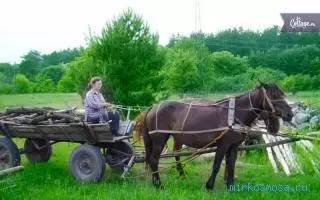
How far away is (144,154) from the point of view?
8.66 m

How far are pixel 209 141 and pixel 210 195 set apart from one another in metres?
1.04

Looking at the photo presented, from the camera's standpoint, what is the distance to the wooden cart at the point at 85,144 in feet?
26.6

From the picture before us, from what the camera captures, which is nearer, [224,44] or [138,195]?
[138,195]

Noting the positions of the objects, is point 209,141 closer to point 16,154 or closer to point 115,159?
point 115,159

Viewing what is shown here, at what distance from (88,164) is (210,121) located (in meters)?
2.63

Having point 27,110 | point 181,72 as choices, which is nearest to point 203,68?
point 181,72

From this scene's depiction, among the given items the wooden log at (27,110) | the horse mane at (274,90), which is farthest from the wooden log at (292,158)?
the wooden log at (27,110)

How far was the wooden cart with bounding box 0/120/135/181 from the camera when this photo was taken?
26.6 feet

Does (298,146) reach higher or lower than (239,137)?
lower

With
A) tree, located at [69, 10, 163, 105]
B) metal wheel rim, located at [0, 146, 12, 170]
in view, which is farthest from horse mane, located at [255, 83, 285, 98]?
tree, located at [69, 10, 163, 105]

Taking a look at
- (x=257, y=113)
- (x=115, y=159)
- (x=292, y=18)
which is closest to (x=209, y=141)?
(x=257, y=113)

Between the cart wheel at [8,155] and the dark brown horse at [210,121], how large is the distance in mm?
2905

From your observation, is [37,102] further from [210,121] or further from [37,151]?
[210,121]

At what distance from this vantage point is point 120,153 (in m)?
8.77
